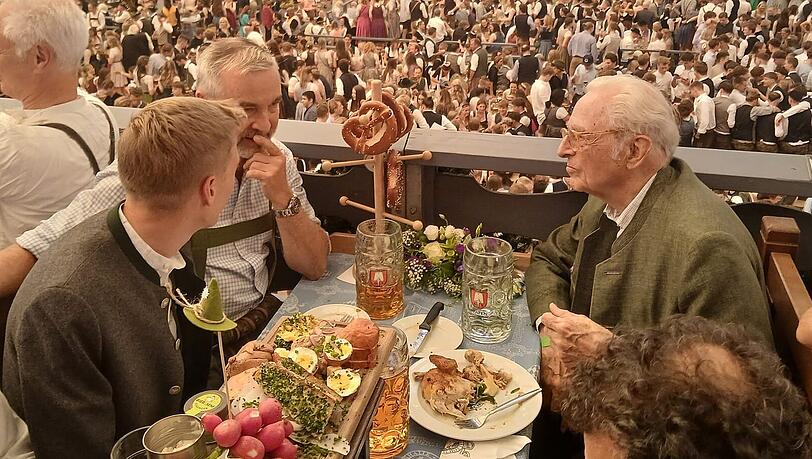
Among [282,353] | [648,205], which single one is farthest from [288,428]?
[648,205]

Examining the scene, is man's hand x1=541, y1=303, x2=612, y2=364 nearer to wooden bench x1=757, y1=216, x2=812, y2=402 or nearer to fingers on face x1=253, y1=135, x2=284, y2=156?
wooden bench x1=757, y1=216, x2=812, y2=402

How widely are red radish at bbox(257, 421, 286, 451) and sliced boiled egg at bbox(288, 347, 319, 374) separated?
0.24 metres

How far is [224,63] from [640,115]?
3.72ft

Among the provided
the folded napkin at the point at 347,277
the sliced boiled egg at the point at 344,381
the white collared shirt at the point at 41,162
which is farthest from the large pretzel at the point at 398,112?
the sliced boiled egg at the point at 344,381

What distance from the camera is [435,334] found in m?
1.93

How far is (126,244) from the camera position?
139 centimetres

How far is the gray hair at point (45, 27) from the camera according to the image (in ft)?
6.50

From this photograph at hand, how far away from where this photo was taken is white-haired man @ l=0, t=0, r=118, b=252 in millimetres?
1934

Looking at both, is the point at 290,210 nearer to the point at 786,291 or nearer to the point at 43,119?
the point at 43,119

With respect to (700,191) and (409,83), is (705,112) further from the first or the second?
(700,191)

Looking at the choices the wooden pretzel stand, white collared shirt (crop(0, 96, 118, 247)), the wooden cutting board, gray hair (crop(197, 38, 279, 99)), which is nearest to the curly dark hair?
the wooden cutting board

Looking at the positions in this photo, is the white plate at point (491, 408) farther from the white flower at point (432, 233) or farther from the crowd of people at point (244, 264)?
the white flower at point (432, 233)

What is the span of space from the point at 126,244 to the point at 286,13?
607 inches

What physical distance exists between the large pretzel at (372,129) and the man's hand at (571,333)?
0.62m
